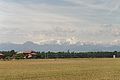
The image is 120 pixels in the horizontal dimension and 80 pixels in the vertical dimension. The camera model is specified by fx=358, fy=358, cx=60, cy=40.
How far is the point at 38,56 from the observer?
597ft

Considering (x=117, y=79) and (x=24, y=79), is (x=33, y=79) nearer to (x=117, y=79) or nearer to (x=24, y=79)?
(x=24, y=79)

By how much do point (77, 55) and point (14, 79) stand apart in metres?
150

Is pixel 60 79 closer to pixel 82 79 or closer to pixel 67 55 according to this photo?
pixel 82 79

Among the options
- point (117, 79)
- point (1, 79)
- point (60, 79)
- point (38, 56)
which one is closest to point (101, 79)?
point (117, 79)

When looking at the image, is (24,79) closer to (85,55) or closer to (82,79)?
(82,79)

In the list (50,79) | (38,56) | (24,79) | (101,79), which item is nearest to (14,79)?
(24,79)

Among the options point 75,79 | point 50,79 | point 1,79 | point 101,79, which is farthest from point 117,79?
point 1,79

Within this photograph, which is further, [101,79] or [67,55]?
[67,55]

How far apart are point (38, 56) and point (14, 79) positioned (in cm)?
14174

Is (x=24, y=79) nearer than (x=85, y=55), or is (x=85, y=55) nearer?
(x=24, y=79)

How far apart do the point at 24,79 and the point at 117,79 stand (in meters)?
10.4

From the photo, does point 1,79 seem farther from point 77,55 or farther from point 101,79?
point 77,55

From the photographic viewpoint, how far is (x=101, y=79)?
3947cm

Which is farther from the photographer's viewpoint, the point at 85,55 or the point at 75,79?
the point at 85,55
